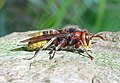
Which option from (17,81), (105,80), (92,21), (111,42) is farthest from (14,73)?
(92,21)

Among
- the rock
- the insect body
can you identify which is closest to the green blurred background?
the insect body

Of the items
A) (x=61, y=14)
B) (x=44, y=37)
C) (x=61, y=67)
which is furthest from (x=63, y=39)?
(x=61, y=14)

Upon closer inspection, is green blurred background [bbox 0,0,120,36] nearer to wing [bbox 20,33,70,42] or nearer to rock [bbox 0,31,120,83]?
wing [bbox 20,33,70,42]

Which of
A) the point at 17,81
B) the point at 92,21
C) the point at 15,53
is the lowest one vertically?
the point at 17,81

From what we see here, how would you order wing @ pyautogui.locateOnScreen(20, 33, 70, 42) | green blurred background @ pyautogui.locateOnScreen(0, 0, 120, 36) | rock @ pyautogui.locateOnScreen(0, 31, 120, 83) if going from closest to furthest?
1. rock @ pyautogui.locateOnScreen(0, 31, 120, 83)
2. wing @ pyautogui.locateOnScreen(20, 33, 70, 42)
3. green blurred background @ pyautogui.locateOnScreen(0, 0, 120, 36)

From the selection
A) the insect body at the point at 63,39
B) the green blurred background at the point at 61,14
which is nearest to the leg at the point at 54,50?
the insect body at the point at 63,39

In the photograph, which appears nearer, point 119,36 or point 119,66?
point 119,66

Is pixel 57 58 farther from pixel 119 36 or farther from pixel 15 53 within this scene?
pixel 119 36
